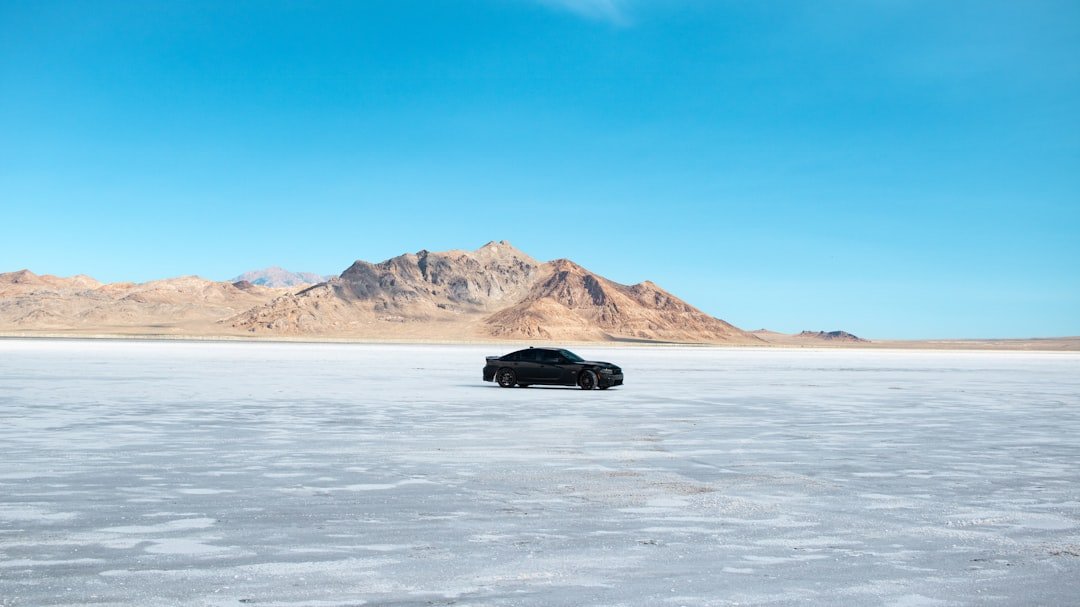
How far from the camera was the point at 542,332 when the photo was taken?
623ft

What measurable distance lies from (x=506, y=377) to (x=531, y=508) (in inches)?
863

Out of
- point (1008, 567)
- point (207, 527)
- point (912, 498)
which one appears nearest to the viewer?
point (1008, 567)

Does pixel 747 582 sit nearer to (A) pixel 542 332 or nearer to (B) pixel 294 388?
(B) pixel 294 388

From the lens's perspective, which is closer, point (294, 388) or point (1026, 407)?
point (1026, 407)

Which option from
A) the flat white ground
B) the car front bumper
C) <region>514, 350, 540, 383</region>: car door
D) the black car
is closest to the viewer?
the flat white ground

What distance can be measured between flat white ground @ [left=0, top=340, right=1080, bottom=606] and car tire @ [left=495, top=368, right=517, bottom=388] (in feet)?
33.1

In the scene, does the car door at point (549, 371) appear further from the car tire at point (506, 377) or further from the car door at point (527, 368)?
the car tire at point (506, 377)

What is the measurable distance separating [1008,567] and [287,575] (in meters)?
5.58

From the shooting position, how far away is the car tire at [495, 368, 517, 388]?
1260 inches

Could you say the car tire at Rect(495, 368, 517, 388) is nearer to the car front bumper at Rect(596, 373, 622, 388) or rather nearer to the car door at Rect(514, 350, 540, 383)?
the car door at Rect(514, 350, 540, 383)

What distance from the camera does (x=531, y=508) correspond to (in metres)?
10.2

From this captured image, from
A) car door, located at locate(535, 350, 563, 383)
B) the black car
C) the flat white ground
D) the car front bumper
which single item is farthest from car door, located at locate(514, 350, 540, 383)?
the flat white ground

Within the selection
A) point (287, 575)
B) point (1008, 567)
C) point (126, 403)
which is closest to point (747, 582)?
point (1008, 567)

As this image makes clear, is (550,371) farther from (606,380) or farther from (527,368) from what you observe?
(606,380)
